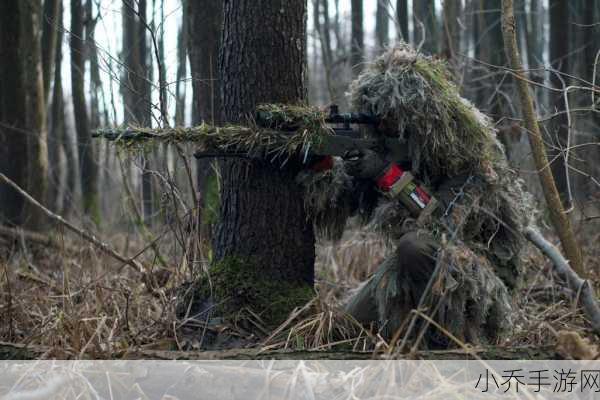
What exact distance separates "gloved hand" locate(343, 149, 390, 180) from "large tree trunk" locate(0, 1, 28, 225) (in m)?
5.06

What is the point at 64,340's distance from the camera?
10.9 feet

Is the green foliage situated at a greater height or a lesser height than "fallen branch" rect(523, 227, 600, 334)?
lesser

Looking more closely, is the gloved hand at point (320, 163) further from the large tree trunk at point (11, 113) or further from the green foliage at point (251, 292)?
the large tree trunk at point (11, 113)

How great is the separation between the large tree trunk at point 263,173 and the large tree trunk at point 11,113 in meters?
4.50

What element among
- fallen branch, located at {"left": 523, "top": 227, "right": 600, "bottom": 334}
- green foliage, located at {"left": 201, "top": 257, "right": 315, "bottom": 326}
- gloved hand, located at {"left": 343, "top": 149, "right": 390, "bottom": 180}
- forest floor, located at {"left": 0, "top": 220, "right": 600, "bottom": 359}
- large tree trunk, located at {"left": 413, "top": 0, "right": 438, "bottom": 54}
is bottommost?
forest floor, located at {"left": 0, "top": 220, "right": 600, "bottom": 359}

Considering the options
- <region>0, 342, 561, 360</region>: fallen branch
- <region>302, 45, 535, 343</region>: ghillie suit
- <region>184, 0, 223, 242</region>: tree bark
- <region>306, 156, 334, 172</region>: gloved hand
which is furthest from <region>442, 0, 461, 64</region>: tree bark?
Result: <region>0, 342, 561, 360</region>: fallen branch

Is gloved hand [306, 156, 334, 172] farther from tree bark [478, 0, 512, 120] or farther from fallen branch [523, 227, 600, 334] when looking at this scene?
tree bark [478, 0, 512, 120]

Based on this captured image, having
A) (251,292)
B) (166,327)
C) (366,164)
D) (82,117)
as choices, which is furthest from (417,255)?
(82,117)

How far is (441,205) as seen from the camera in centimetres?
376

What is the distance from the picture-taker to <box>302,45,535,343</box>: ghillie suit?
11.6 ft

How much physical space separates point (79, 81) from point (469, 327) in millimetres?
8920

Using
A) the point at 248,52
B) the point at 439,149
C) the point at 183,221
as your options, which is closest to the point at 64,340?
the point at 183,221

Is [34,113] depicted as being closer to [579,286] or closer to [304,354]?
[304,354]

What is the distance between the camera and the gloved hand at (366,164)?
378cm
